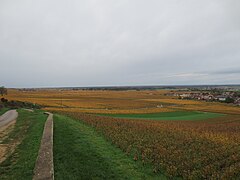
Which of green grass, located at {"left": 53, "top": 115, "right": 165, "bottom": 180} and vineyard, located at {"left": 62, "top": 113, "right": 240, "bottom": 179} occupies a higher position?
green grass, located at {"left": 53, "top": 115, "right": 165, "bottom": 180}

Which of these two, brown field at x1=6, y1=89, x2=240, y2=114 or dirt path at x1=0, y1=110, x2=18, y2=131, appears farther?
brown field at x1=6, y1=89, x2=240, y2=114

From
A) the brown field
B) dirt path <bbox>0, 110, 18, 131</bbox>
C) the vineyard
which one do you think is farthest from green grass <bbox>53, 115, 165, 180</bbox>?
the brown field

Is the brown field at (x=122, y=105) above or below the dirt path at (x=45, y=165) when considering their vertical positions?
below

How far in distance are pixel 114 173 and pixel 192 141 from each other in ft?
21.6

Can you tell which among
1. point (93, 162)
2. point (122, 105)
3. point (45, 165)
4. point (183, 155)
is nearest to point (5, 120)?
point (93, 162)

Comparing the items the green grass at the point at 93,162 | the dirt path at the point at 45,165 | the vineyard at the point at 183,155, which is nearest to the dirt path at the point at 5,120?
the green grass at the point at 93,162

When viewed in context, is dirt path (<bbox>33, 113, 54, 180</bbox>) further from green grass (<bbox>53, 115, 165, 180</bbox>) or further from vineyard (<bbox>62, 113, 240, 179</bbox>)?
vineyard (<bbox>62, 113, 240, 179</bbox>)

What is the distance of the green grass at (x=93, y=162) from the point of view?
770 cm

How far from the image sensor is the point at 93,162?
890 centimetres

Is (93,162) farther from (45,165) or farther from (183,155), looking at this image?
(183,155)

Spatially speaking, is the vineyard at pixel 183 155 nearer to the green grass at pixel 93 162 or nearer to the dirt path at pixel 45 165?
the green grass at pixel 93 162

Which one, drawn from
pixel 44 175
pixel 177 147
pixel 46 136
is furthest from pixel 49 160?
pixel 177 147

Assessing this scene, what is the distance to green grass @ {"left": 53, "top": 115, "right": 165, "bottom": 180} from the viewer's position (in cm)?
770

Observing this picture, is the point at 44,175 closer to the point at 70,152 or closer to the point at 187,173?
the point at 70,152
